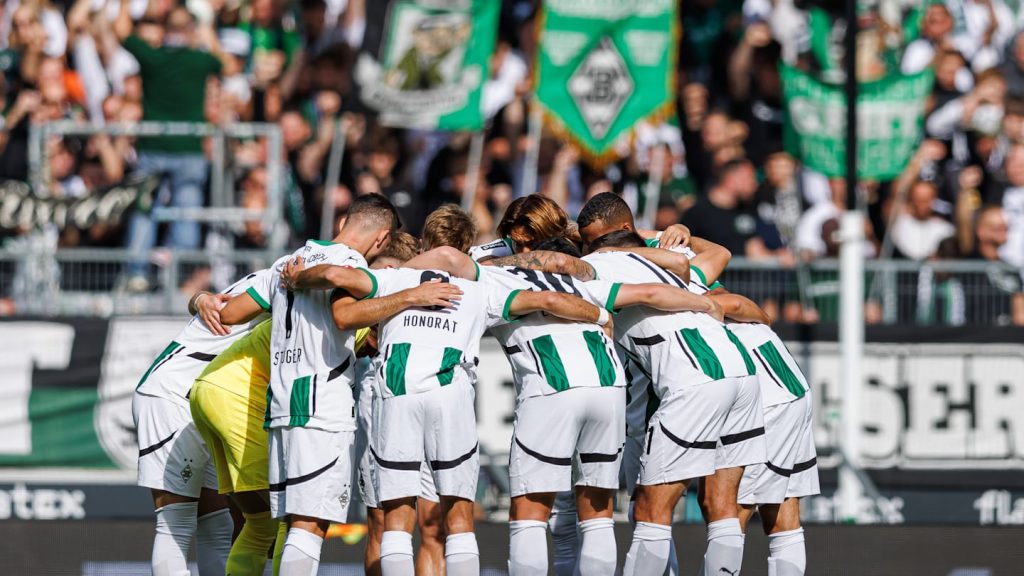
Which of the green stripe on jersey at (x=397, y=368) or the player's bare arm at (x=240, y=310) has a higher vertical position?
the player's bare arm at (x=240, y=310)

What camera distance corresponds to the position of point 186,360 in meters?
7.90

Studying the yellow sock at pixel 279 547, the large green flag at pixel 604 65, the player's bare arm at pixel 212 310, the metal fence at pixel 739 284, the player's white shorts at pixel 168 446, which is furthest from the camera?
the large green flag at pixel 604 65

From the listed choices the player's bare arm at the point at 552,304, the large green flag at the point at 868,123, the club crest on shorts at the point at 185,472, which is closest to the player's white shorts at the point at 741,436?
the player's bare arm at the point at 552,304

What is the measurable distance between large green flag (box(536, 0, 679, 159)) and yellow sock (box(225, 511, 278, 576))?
642 cm

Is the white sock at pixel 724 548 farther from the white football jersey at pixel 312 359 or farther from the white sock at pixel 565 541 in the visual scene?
the white football jersey at pixel 312 359

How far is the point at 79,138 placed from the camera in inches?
512

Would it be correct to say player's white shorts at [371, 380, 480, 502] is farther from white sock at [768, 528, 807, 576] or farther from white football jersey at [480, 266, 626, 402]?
white sock at [768, 528, 807, 576]

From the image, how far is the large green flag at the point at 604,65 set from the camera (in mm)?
A: 13273

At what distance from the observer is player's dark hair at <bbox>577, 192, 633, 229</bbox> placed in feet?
26.3

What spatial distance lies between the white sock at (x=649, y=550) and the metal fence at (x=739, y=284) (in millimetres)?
4518

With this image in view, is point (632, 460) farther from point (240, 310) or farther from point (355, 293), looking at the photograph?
point (240, 310)

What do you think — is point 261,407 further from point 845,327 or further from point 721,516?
point 845,327

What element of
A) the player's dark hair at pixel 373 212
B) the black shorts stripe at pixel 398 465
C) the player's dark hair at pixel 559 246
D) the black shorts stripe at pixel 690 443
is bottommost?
the black shorts stripe at pixel 398 465

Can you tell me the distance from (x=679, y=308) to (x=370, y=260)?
65.4 inches
